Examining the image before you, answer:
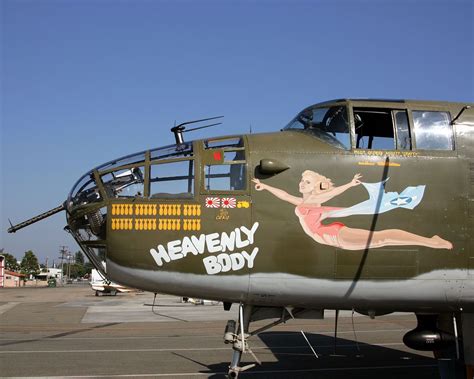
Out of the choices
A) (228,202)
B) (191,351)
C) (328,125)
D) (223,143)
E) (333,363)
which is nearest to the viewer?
(228,202)

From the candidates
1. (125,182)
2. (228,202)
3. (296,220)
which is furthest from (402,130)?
(125,182)

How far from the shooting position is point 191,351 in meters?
12.3

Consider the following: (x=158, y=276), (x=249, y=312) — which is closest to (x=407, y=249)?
(x=249, y=312)

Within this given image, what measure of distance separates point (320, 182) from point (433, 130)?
4.92ft

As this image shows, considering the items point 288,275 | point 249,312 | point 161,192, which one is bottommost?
point 249,312

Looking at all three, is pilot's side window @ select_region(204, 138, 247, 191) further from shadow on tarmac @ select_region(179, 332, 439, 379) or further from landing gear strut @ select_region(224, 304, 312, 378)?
shadow on tarmac @ select_region(179, 332, 439, 379)

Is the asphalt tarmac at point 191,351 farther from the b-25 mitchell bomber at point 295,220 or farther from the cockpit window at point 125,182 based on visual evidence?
the cockpit window at point 125,182

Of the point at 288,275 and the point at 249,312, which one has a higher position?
the point at 288,275

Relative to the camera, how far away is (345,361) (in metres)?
10.9

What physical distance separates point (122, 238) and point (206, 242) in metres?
0.89

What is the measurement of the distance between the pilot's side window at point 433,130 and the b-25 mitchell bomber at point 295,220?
0.04 ft

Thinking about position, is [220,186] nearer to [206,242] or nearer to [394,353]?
[206,242]

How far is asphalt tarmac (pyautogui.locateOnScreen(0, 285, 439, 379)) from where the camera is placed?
31.9 ft

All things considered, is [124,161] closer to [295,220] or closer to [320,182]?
[295,220]
